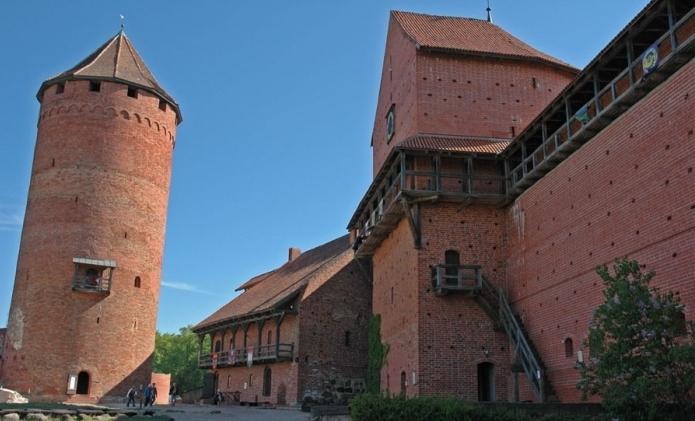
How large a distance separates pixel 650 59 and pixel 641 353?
23.0 ft

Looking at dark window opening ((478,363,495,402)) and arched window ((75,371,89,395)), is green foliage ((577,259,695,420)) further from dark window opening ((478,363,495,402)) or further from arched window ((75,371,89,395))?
arched window ((75,371,89,395))

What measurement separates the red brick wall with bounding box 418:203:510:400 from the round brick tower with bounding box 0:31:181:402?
65.0 feet

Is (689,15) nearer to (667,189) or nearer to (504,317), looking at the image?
(667,189)

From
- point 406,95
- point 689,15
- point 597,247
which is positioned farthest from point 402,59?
point 689,15

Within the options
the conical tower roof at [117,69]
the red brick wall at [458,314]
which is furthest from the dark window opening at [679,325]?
the conical tower roof at [117,69]

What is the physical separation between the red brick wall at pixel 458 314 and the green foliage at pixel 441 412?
7.46m

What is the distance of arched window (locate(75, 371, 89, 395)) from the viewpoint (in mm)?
35281

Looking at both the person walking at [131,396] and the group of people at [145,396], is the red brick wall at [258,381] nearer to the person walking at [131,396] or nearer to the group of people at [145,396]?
the group of people at [145,396]

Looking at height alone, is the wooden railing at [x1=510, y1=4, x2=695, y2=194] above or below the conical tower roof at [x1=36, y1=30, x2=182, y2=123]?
below

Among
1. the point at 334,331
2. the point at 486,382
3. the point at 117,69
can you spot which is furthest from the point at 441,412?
the point at 117,69

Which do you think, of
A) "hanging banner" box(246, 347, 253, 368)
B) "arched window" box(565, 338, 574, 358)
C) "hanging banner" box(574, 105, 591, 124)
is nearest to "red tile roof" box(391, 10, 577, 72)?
"hanging banner" box(574, 105, 591, 124)

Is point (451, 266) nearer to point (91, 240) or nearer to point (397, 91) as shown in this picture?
point (397, 91)

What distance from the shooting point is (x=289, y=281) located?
40.2 meters

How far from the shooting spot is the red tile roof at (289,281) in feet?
116
